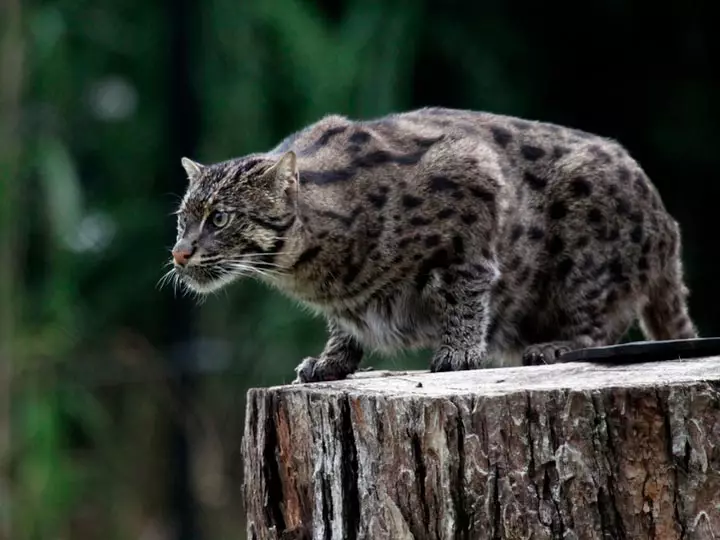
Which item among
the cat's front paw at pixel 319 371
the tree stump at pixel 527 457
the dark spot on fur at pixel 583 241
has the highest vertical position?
the dark spot on fur at pixel 583 241

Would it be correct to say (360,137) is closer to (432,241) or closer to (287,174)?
(287,174)

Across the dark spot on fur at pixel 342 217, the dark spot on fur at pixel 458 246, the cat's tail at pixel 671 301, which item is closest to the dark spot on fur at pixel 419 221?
the dark spot on fur at pixel 458 246

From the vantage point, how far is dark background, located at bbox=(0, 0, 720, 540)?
882 centimetres

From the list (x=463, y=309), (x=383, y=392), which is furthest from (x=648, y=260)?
(x=383, y=392)

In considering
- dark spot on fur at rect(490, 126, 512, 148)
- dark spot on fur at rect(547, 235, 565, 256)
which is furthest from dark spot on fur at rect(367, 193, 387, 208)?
dark spot on fur at rect(547, 235, 565, 256)

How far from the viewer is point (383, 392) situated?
355cm

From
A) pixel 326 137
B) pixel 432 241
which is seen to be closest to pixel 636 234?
pixel 432 241

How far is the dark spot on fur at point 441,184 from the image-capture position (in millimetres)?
5293

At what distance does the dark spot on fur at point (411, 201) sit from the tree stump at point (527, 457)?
169 centimetres

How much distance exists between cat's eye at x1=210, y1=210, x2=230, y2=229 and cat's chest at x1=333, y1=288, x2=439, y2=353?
0.62m

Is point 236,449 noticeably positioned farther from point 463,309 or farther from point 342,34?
point 463,309

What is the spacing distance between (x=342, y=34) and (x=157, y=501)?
3551mm

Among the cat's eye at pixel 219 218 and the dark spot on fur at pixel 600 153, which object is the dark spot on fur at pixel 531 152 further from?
the cat's eye at pixel 219 218

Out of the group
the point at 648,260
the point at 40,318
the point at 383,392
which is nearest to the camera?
the point at 383,392
